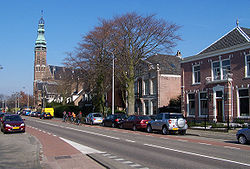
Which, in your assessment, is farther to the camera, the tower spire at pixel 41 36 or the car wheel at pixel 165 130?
the tower spire at pixel 41 36

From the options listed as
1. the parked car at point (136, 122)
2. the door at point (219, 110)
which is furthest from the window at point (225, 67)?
the parked car at point (136, 122)

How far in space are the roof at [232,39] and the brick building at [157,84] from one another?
10.1 m

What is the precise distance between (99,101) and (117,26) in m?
15.1

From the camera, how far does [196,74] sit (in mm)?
32531

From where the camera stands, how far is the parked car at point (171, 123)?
68.0 ft

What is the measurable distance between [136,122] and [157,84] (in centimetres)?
1640

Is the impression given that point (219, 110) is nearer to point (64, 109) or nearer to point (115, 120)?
point (115, 120)

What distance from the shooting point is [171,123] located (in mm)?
→ 20734

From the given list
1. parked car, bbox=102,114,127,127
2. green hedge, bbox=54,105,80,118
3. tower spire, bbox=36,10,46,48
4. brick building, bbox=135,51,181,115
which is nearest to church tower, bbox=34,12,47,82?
tower spire, bbox=36,10,46,48

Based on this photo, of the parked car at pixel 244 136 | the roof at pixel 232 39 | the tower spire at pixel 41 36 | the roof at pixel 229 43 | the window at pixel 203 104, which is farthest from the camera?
the tower spire at pixel 41 36

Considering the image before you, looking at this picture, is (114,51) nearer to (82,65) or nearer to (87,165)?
(82,65)

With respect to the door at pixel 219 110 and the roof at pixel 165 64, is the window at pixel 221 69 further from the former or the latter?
the roof at pixel 165 64

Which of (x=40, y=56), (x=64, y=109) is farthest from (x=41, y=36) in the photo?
(x=64, y=109)

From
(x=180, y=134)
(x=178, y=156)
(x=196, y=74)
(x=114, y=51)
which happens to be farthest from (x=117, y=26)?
(x=178, y=156)
